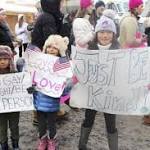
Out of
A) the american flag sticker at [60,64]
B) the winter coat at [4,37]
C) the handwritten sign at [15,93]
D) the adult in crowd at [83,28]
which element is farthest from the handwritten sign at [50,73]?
the winter coat at [4,37]

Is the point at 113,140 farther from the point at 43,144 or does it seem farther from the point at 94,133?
the point at 94,133

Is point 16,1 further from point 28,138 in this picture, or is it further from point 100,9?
point 28,138

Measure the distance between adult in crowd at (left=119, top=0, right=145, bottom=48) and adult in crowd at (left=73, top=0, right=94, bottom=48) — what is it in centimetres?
57

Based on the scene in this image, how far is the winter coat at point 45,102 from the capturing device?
5121 mm

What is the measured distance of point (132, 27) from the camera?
6543mm

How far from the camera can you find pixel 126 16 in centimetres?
665

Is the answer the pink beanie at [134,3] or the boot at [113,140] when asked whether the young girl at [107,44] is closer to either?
the boot at [113,140]

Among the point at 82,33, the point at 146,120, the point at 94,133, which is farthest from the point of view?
the point at 146,120

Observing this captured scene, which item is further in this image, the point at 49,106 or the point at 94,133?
the point at 94,133

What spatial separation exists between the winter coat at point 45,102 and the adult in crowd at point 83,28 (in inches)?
32.7

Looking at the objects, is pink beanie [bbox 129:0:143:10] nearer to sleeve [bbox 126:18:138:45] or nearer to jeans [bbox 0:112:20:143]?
sleeve [bbox 126:18:138:45]

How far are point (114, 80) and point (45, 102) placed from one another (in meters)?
0.82

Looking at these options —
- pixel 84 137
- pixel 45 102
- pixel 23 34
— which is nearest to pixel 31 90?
pixel 45 102

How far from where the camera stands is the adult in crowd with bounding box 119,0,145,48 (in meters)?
6.45
